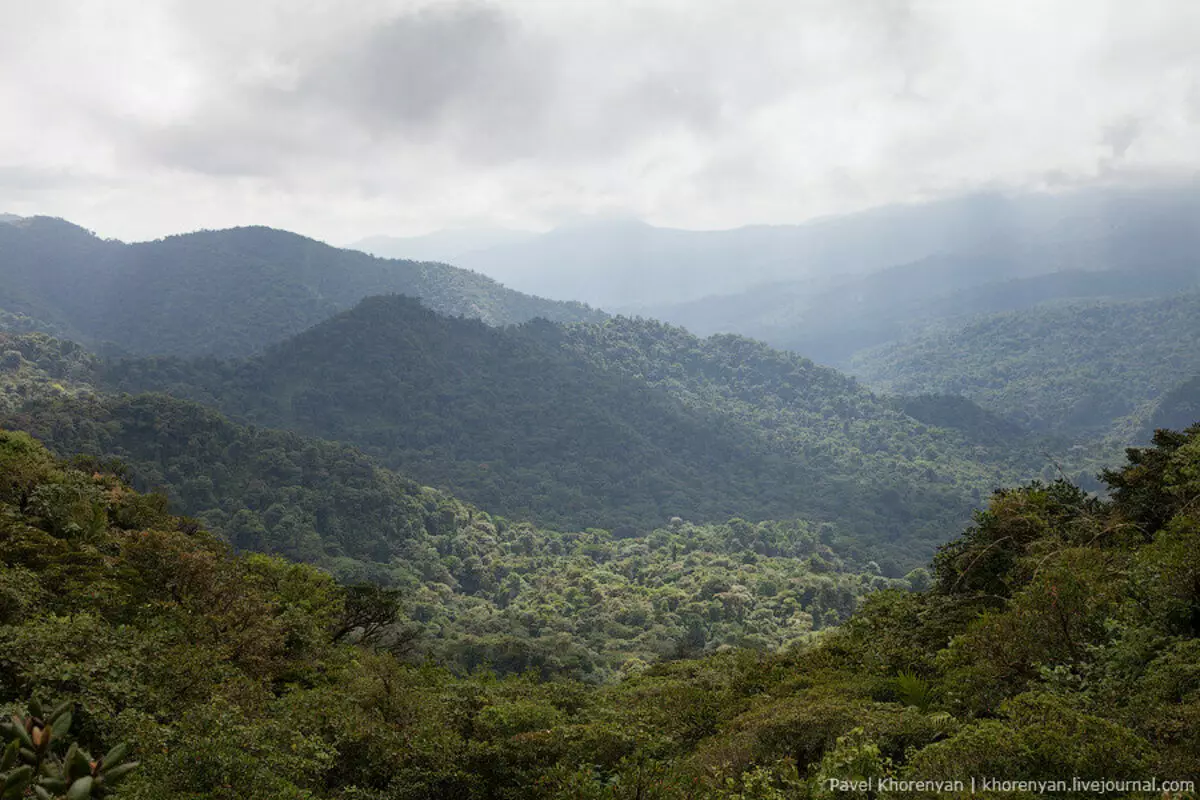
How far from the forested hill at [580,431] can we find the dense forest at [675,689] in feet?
345

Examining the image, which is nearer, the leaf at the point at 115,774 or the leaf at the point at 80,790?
the leaf at the point at 80,790

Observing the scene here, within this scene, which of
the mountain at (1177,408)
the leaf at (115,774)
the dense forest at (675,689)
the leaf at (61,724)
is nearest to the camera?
the leaf at (115,774)

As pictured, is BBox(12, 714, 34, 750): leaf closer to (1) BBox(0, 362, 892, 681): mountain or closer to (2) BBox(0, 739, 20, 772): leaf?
(2) BBox(0, 739, 20, 772): leaf

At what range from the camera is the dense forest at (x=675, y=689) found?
812 cm

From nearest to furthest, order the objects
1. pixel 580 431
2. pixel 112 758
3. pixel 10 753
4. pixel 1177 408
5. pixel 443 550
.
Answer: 1. pixel 10 753
2. pixel 112 758
3. pixel 443 550
4. pixel 580 431
5. pixel 1177 408

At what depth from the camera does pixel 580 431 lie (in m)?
164

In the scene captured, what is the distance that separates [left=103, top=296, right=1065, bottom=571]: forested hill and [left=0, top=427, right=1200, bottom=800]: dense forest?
105246 millimetres

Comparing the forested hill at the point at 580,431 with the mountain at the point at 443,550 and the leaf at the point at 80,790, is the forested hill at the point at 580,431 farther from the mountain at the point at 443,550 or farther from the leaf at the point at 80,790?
the leaf at the point at 80,790

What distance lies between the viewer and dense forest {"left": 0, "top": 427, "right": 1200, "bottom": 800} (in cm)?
812

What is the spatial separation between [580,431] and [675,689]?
14334 centimetres

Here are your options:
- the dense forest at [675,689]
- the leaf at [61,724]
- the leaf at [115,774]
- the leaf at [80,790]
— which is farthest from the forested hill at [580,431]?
the leaf at [80,790]

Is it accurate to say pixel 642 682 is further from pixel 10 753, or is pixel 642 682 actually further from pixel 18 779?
pixel 18 779

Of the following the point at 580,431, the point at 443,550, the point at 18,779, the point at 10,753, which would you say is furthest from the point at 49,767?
the point at 580,431

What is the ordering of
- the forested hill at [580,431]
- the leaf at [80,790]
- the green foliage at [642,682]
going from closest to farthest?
the leaf at [80,790] → the green foliage at [642,682] → the forested hill at [580,431]
